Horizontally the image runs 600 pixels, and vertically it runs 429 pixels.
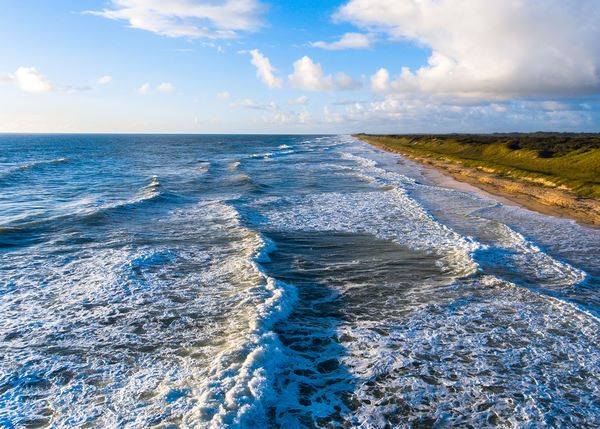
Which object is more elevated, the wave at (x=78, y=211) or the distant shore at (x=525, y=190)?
the wave at (x=78, y=211)

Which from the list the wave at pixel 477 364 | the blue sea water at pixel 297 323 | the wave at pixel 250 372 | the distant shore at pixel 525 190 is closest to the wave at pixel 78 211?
the blue sea water at pixel 297 323

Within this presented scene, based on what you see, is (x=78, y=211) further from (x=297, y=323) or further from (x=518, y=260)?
(x=518, y=260)

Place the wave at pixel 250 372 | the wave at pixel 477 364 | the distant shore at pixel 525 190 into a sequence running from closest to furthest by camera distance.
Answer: the wave at pixel 250 372 < the wave at pixel 477 364 < the distant shore at pixel 525 190

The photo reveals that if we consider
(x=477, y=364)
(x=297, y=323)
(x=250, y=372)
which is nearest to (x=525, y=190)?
(x=477, y=364)

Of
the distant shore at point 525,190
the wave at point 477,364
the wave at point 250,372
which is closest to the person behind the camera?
the wave at point 250,372

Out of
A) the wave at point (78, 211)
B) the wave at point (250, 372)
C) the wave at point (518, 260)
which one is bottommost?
the wave at point (518, 260)

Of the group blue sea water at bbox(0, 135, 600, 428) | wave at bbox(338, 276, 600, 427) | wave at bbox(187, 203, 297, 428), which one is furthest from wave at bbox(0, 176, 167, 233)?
wave at bbox(338, 276, 600, 427)

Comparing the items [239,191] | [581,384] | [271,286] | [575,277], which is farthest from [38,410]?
[239,191]

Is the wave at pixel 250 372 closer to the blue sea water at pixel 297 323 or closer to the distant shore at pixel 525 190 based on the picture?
the blue sea water at pixel 297 323

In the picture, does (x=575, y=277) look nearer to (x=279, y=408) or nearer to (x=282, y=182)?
(x=279, y=408)
